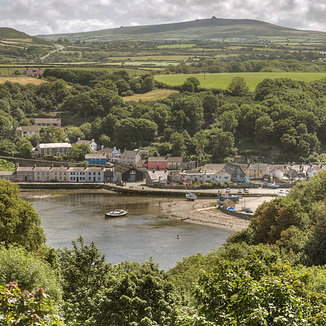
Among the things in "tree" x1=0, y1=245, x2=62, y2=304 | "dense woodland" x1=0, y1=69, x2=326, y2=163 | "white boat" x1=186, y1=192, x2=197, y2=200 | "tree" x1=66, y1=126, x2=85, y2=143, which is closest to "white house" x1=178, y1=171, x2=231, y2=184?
"white boat" x1=186, y1=192, x2=197, y2=200

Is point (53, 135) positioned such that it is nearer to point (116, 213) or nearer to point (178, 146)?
point (178, 146)

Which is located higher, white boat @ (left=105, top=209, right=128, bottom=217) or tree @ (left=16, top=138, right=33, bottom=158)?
tree @ (left=16, top=138, right=33, bottom=158)

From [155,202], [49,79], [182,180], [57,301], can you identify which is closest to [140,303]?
[57,301]

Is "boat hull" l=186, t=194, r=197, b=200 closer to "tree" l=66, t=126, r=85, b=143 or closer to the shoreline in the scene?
the shoreline

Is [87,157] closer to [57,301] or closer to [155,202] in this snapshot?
[155,202]

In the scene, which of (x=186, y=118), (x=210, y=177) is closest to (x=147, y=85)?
(x=186, y=118)

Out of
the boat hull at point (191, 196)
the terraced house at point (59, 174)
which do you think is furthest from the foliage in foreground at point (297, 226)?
the terraced house at point (59, 174)
